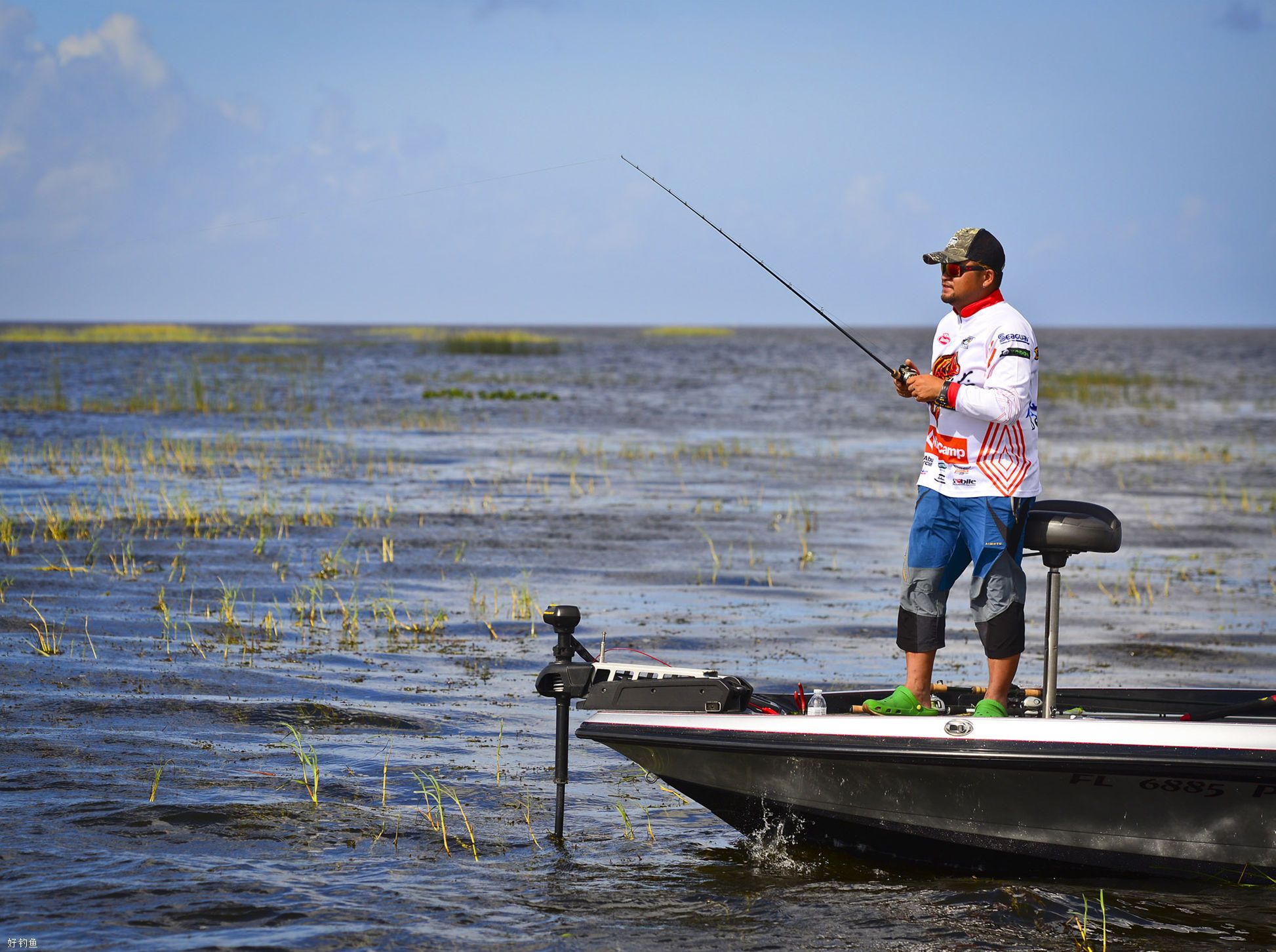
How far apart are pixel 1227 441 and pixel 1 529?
878 inches

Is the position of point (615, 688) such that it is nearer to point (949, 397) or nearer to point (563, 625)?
point (563, 625)

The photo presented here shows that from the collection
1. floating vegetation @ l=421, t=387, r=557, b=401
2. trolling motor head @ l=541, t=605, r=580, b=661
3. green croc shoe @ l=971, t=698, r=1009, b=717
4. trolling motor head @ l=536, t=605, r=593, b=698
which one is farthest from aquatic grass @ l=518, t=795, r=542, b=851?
floating vegetation @ l=421, t=387, r=557, b=401

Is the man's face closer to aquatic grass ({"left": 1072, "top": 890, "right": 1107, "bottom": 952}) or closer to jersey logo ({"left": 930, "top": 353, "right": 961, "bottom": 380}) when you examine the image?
jersey logo ({"left": 930, "top": 353, "right": 961, "bottom": 380})

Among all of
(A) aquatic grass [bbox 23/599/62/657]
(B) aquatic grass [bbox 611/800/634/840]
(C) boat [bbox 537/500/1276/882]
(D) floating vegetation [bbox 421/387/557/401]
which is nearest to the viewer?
(C) boat [bbox 537/500/1276/882]

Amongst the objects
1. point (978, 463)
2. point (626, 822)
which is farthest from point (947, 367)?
point (626, 822)

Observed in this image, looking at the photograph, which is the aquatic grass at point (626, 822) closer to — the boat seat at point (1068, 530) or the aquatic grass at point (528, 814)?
the aquatic grass at point (528, 814)

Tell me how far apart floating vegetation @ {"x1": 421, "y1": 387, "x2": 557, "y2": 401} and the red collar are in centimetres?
3013

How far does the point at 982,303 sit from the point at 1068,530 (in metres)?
0.97

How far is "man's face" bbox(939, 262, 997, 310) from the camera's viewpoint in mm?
5738

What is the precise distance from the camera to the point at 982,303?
5773 mm

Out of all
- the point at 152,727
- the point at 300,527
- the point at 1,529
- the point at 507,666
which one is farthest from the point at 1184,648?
the point at 1,529

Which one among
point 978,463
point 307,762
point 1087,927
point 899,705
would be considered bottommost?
point 1087,927

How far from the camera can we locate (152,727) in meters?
7.19

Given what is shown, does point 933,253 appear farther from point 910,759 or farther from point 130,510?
point 130,510
